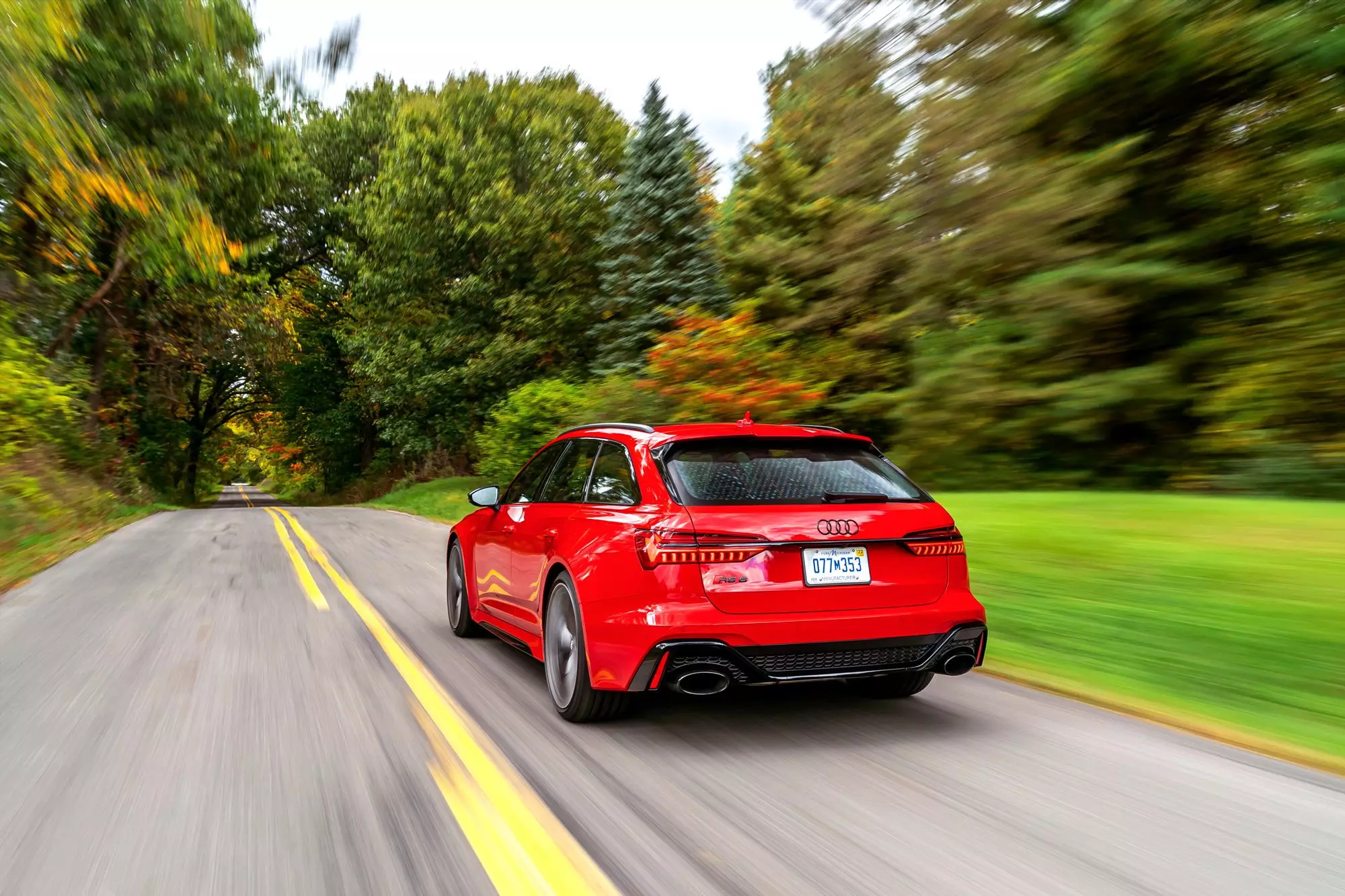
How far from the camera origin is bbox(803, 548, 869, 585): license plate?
4480 millimetres

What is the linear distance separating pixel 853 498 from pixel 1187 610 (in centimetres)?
253

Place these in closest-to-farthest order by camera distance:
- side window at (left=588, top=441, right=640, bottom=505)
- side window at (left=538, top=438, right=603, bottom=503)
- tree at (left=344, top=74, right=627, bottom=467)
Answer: side window at (left=588, top=441, right=640, bottom=505) → side window at (left=538, top=438, right=603, bottom=503) → tree at (left=344, top=74, right=627, bottom=467)

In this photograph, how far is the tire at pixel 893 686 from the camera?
5309 mm

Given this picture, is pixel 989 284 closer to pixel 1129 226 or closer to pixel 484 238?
pixel 1129 226

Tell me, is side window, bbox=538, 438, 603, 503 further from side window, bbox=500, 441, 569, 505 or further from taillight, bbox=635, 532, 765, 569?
taillight, bbox=635, 532, 765, 569

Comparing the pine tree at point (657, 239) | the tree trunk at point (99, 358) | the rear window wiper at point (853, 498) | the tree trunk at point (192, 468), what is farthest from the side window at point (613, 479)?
the tree trunk at point (192, 468)

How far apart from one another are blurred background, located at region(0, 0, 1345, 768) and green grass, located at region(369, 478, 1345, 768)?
3 centimetres

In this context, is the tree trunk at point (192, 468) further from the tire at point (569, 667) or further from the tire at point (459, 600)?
the tire at point (569, 667)

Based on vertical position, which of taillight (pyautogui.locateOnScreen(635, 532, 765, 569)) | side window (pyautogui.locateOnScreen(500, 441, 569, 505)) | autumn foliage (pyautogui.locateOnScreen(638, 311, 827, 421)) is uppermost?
autumn foliage (pyautogui.locateOnScreen(638, 311, 827, 421))

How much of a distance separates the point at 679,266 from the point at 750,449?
2237 centimetres

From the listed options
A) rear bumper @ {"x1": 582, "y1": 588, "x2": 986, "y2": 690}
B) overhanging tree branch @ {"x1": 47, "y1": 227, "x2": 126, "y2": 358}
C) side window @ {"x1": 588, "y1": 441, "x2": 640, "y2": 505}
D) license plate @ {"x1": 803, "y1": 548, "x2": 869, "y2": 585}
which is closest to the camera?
rear bumper @ {"x1": 582, "y1": 588, "x2": 986, "y2": 690}

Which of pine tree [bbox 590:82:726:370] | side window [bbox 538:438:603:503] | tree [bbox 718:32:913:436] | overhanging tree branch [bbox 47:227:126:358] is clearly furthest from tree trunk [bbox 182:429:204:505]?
side window [bbox 538:438:603:503]

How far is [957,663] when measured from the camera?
15.6 ft

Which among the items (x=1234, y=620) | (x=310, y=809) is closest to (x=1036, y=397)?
(x=1234, y=620)
